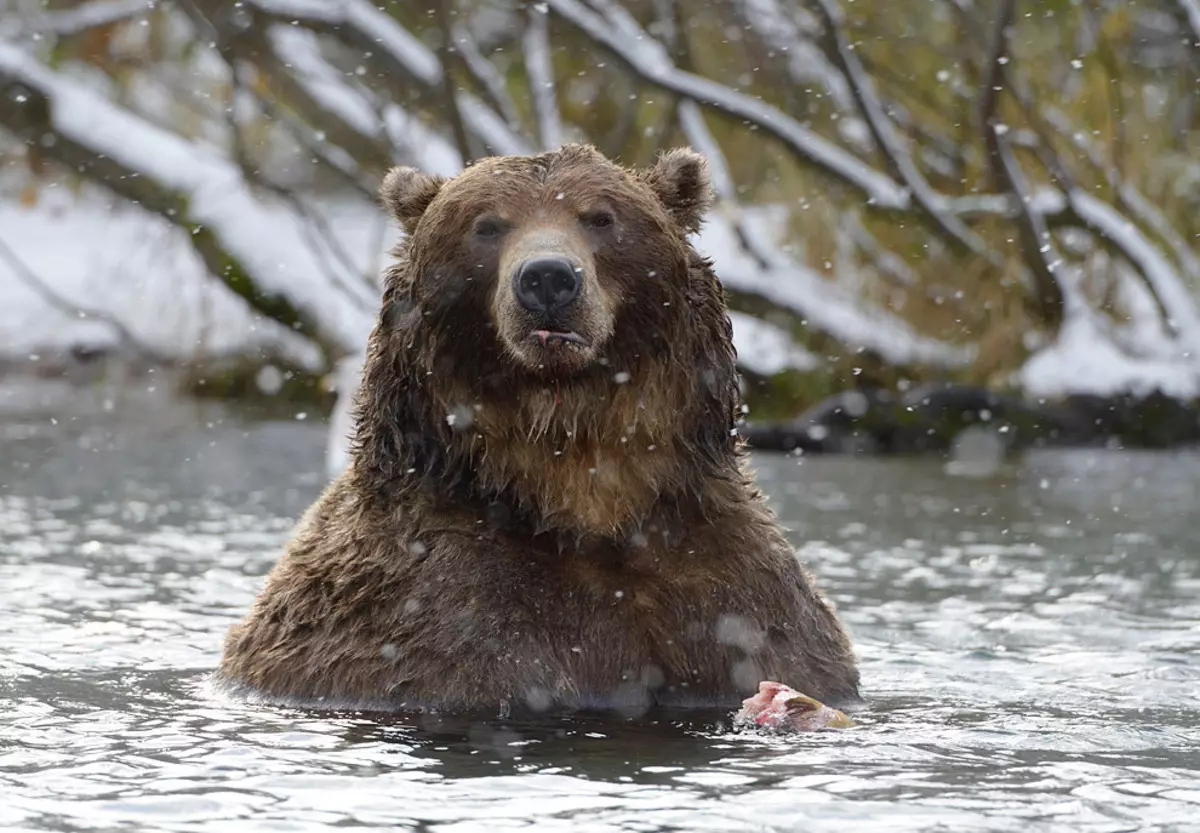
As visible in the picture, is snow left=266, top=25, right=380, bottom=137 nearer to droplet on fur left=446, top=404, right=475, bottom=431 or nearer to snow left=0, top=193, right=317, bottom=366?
snow left=0, top=193, right=317, bottom=366

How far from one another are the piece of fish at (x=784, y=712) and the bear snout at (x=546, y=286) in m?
1.08

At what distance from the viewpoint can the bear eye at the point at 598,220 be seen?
538cm

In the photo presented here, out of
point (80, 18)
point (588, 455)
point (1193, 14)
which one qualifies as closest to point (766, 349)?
point (1193, 14)

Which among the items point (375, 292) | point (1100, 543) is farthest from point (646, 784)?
point (375, 292)

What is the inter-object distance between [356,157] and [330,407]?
6.19ft

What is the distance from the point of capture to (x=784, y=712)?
499 centimetres

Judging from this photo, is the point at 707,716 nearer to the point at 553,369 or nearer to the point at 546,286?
the point at 553,369

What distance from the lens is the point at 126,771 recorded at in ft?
15.3

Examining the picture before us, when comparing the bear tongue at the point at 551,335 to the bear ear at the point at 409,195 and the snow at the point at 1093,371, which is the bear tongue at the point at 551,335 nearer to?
the bear ear at the point at 409,195

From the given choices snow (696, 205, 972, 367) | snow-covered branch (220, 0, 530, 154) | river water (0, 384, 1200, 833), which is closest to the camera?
river water (0, 384, 1200, 833)

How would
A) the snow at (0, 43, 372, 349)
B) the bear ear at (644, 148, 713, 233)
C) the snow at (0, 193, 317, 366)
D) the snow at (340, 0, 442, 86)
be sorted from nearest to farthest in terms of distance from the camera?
the bear ear at (644, 148, 713, 233)
the snow at (340, 0, 442, 86)
the snow at (0, 43, 372, 349)
the snow at (0, 193, 317, 366)

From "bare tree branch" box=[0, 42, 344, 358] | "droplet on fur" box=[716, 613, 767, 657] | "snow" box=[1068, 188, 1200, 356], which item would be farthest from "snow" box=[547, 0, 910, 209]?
"droplet on fur" box=[716, 613, 767, 657]

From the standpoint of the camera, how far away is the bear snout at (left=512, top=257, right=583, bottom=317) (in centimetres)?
499

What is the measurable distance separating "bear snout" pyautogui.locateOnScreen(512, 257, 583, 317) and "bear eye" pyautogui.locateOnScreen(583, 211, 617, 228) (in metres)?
0.39
